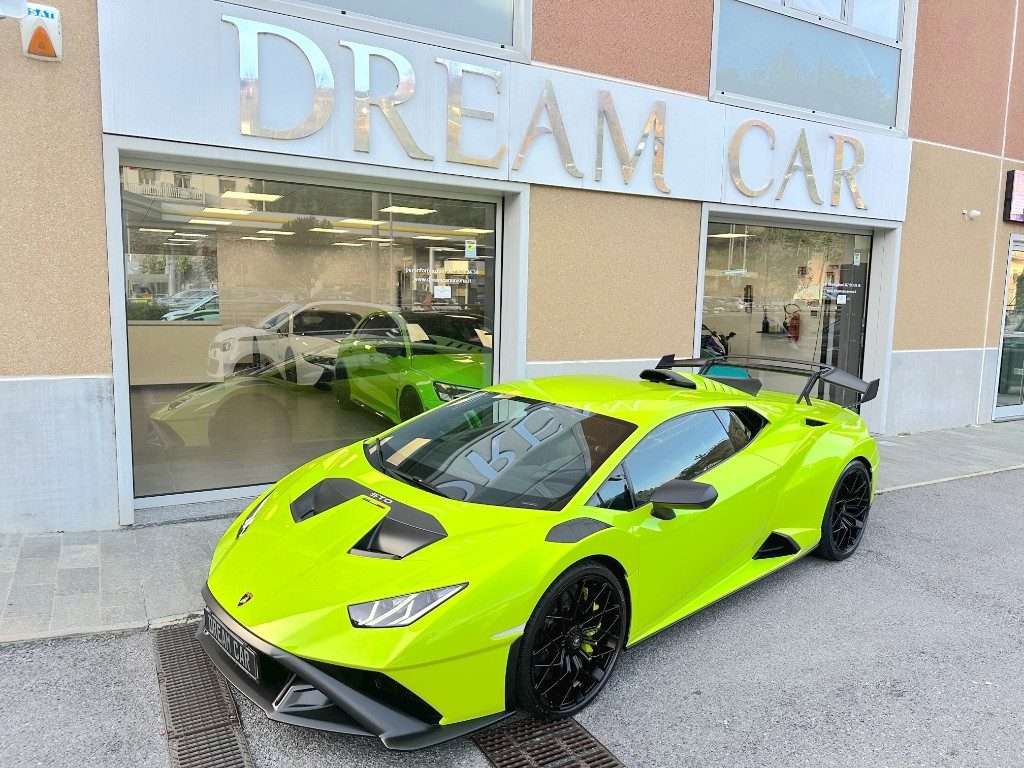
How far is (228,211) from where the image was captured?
19.1 ft

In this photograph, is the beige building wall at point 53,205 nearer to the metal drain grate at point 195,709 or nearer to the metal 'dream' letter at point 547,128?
the metal drain grate at point 195,709

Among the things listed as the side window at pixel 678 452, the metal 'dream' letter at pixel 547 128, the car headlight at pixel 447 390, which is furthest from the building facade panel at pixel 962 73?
the side window at pixel 678 452

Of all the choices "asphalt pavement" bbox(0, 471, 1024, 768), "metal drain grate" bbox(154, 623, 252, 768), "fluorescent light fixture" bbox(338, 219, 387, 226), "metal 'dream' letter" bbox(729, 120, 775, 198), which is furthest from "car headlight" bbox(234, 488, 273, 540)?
"metal 'dream' letter" bbox(729, 120, 775, 198)

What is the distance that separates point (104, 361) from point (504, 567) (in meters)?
3.59

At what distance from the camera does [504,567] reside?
2.69 metres

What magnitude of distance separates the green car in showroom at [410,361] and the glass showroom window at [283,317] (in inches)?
0.5

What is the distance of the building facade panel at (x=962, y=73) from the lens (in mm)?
8812

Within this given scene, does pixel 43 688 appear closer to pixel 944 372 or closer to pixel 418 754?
pixel 418 754

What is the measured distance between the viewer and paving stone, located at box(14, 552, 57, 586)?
4.07 m

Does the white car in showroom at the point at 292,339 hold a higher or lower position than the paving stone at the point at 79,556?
higher

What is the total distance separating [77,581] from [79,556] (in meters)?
0.42

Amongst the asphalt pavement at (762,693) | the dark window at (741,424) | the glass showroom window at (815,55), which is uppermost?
the glass showroom window at (815,55)

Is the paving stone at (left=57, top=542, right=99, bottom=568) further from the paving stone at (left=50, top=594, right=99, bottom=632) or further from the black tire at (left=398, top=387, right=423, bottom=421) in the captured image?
the black tire at (left=398, top=387, right=423, bottom=421)

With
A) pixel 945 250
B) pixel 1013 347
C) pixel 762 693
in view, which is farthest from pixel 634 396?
pixel 1013 347
